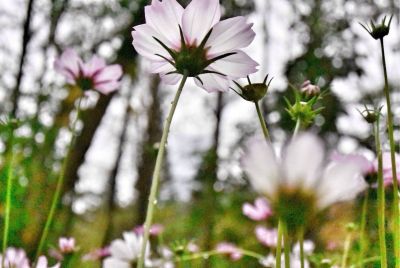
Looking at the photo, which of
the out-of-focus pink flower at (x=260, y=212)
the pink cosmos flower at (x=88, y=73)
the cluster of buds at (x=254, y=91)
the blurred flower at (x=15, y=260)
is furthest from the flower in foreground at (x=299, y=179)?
the out-of-focus pink flower at (x=260, y=212)

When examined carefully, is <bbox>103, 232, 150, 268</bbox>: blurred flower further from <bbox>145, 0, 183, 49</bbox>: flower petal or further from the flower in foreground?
the flower in foreground

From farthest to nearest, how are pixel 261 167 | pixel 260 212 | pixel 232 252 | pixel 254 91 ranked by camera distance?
pixel 260 212 < pixel 232 252 < pixel 254 91 < pixel 261 167

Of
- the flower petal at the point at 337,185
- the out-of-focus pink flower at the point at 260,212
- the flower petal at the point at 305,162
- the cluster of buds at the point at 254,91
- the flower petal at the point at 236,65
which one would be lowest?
the flower petal at the point at 337,185

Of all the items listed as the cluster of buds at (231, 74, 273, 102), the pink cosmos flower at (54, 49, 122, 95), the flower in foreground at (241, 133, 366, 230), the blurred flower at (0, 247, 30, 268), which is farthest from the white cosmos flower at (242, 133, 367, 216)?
the pink cosmos flower at (54, 49, 122, 95)

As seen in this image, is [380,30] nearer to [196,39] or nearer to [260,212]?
[196,39]

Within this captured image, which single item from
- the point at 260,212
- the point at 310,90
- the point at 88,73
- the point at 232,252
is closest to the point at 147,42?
the point at 310,90

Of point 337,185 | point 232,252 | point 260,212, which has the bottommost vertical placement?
point 337,185

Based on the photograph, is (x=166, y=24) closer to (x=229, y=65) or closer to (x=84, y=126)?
(x=229, y=65)

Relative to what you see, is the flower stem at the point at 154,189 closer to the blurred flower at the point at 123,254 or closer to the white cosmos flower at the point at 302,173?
the white cosmos flower at the point at 302,173
